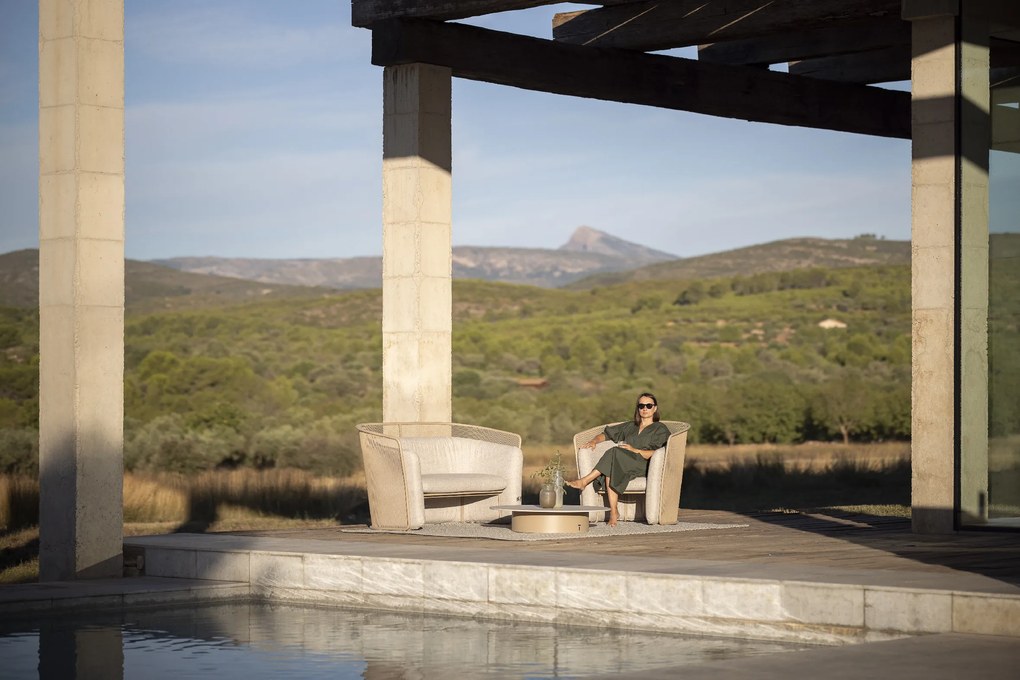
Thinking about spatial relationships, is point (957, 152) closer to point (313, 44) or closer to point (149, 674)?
point (149, 674)

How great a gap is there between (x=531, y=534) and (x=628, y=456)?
1117mm

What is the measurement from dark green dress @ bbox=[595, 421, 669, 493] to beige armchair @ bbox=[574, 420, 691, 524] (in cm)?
7

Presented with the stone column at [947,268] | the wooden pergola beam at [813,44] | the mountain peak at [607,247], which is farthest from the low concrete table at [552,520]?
the mountain peak at [607,247]

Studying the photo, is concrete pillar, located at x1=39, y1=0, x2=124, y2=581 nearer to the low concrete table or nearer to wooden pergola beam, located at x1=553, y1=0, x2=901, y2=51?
the low concrete table

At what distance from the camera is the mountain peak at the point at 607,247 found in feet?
452

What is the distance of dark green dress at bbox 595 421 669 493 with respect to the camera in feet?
35.7

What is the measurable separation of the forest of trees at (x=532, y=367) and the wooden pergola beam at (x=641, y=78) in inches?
404

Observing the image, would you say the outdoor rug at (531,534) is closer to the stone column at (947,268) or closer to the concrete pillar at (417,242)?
the concrete pillar at (417,242)

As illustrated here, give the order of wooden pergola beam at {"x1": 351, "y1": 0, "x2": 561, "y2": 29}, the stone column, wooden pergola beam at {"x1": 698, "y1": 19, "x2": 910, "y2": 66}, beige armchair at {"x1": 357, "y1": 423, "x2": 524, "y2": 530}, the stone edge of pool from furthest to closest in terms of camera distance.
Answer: wooden pergola beam at {"x1": 698, "y1": 19, "x2": 910, "y2": 66} < wooden pergola beam at {"x1": 351, "y1": 0, "x2": 561, "y2": 29} < beige armchair at {"x1": 357, "y1": 423, "x2": 524, "y2": 530} < the stone column < the stone edge of pool

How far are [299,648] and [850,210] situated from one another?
63.6m

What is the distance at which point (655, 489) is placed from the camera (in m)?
10.9

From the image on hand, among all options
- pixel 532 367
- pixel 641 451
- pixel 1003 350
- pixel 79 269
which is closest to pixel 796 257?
pixel 532 367

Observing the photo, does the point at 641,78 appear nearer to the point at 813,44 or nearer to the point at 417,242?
the point at 813,44

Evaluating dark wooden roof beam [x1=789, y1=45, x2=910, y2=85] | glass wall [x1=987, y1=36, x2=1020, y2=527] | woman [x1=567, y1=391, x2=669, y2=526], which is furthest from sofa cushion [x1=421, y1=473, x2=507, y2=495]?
Result: dark wooden roof beam [x1=789, y1=45, x2=910, y2=85]
